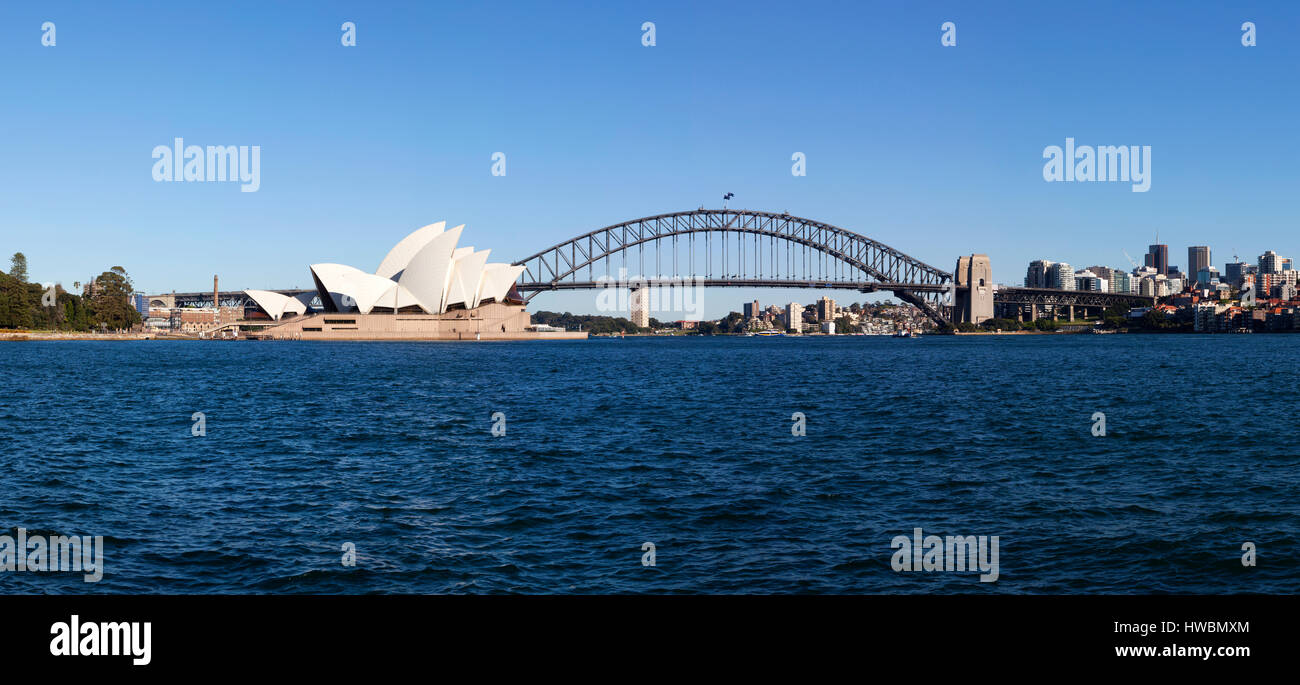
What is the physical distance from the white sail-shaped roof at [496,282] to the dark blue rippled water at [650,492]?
259ft

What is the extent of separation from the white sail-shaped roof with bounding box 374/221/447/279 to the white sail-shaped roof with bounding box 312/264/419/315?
1.28 metres

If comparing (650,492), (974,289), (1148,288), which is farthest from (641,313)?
(650,492)

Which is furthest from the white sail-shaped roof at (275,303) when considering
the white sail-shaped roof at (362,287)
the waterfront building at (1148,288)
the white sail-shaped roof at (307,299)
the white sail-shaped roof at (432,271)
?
the waterfront building at (1148,288)

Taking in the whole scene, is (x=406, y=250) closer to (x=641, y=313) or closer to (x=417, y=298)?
(x=417, y=298)

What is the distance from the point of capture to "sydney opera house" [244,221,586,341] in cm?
9269

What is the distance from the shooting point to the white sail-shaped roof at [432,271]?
290 feet

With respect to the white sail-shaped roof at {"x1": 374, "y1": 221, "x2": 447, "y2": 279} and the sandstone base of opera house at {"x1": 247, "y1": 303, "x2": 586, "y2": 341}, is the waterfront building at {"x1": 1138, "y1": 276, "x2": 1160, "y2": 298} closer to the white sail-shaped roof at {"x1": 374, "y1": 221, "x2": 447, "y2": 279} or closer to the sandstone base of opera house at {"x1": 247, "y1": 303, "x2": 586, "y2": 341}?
the sandstone base of opera house at {"x1": 247, "y1": 303, "x2": 586, "y2": 341}

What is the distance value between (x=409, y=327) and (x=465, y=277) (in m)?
8.52

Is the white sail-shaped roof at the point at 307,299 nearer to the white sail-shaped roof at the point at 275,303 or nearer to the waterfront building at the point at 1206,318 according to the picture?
the white sail-shaped roof at the point at 275,303

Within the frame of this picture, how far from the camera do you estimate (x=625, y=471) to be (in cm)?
1305

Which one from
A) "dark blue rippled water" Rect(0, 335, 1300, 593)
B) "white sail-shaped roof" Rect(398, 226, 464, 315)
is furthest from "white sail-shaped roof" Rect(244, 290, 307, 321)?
"dark blue rippled water" Rect(0, 335, 1300, 593)
